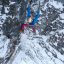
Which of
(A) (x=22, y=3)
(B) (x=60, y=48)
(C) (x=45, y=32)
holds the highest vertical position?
(A) (x=22, y=3)

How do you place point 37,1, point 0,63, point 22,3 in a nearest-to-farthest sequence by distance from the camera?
point 0,63
point 22,3
point 37,1

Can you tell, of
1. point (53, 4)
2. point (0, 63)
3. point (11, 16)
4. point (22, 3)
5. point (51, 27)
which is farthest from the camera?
point (51, 27)

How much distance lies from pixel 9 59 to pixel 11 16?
1.95 m

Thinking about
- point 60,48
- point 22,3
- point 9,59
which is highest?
point 22,3

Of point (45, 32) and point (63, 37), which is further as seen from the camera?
point (63, 37)

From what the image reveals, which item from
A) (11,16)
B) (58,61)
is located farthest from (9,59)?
(58,61)

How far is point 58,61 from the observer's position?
17.8 meters

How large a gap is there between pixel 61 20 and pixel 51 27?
1318mm

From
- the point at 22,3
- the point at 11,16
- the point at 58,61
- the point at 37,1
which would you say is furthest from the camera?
the point at 58,61

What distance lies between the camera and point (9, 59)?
363 inches

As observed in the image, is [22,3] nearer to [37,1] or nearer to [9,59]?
[9,59]

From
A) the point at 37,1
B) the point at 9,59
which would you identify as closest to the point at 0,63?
the point at 9,59

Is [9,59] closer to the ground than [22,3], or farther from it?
closer to the ground

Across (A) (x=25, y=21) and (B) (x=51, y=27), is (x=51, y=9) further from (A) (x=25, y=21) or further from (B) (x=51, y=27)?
(A) (x=25, y=21)
